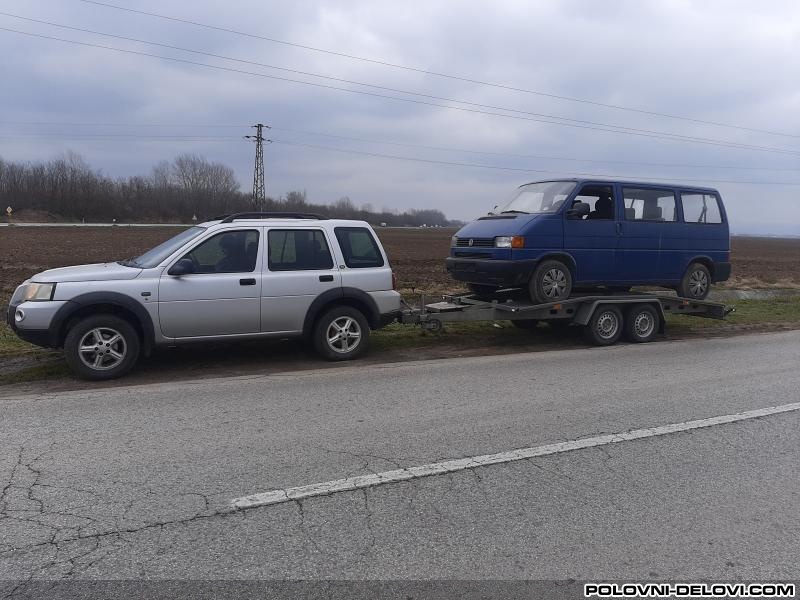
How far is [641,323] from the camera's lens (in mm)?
10805

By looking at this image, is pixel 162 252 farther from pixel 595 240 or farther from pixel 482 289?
pixel 595 240

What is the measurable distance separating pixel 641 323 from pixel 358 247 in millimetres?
5212

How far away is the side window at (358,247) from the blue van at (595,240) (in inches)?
73.5

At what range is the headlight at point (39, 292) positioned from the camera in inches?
281

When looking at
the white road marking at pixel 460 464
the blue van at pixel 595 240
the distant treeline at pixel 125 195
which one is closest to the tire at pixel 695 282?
the blue van at pixel 595 240

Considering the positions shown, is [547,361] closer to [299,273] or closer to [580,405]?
[580,405]

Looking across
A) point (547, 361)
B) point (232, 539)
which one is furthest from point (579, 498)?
point (547, 361)

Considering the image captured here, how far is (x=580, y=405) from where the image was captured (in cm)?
652

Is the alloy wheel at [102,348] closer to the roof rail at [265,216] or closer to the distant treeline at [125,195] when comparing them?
the roof rail at [265,216]

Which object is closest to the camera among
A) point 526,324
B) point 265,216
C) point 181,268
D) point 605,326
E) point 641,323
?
point 181,268

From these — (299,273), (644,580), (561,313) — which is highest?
(299,273)

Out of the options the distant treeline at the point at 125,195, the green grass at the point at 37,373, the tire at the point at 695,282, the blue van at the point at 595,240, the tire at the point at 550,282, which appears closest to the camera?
the green grass at the point at 37,373

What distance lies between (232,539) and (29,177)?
321ft

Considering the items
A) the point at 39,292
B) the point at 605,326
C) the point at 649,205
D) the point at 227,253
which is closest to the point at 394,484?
the point at 227,253
